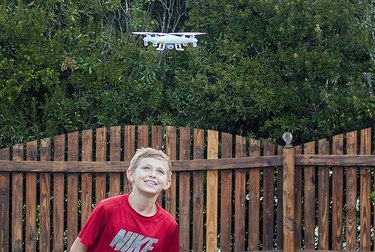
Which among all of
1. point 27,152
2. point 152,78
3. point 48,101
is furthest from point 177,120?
point 27,152

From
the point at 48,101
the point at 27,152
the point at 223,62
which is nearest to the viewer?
the point at 27,152

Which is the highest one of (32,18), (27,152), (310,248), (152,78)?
(32,18)

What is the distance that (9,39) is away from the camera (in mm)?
8297

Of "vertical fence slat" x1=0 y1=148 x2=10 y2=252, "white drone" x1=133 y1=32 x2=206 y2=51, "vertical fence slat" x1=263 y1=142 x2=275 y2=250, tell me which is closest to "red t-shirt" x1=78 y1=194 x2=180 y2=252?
"vertical fence slat" x1=0 y1=148 x2=10 y2=252

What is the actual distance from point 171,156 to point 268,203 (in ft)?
3.13

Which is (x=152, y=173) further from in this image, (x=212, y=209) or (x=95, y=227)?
(x=212, y=209)

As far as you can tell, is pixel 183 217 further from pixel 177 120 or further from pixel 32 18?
pixel 32 18

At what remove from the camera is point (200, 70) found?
28.9 ft

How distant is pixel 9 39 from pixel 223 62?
2106 millimetres

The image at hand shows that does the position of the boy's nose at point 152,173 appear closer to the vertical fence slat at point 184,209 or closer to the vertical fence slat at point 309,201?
the vertical fence slat at point 184,209

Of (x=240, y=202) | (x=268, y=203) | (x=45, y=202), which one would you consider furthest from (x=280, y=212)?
(x=45, y=202)

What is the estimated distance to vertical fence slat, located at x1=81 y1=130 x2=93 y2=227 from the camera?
744cm

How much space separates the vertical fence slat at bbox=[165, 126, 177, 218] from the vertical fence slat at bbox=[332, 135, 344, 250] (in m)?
1.37

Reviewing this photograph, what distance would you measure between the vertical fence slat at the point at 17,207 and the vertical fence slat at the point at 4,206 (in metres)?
0.05
